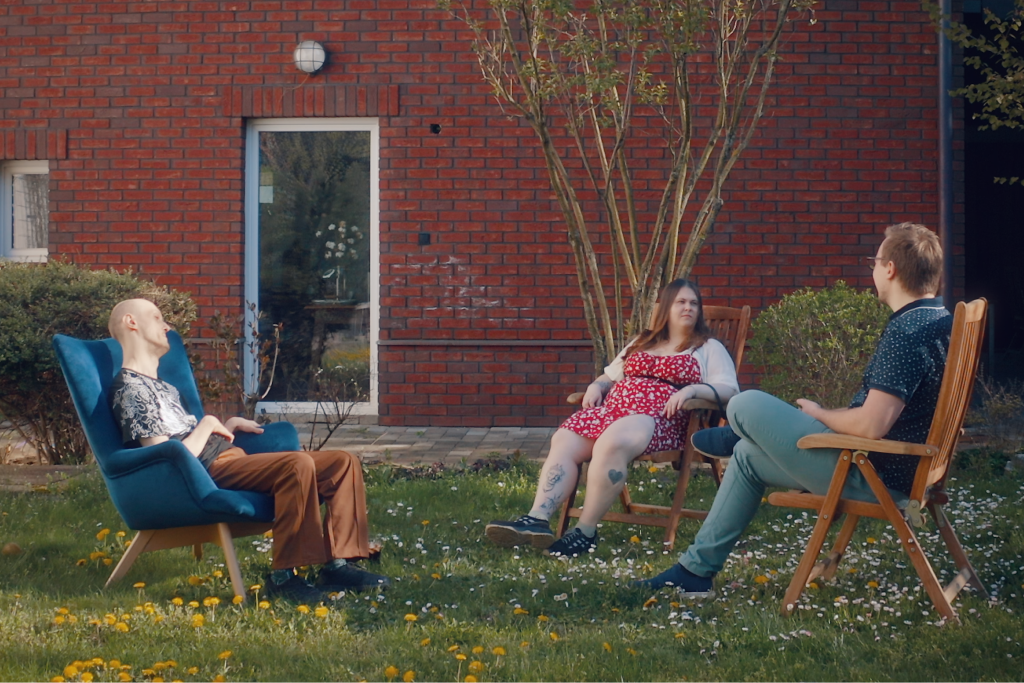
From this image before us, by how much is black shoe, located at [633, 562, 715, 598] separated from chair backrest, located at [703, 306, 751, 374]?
1.71 meters

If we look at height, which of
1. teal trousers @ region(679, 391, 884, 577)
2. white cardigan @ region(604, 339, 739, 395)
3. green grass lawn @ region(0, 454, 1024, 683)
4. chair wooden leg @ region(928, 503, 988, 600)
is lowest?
green grass lawn @ region(0, 454, 1024, 683)

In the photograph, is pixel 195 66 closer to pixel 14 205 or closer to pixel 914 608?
pixel 14 205

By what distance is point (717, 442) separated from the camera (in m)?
4.39

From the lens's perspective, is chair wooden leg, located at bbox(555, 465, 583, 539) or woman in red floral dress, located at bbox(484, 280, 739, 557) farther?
chair wooden leg, located at bbox(555, 465, 583, 539)

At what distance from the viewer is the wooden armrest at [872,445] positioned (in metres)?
3.55

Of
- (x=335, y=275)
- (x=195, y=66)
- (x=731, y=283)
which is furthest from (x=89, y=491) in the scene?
(x=731, y=283)

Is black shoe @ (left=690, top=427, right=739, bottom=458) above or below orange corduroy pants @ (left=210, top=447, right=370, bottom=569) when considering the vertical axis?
above

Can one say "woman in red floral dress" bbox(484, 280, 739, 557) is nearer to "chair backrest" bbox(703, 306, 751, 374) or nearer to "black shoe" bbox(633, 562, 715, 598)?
"chair backrest" bbox(703, 306, 751, 374)

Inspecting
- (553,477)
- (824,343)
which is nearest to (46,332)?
(553,477)

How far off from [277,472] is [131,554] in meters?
0.65

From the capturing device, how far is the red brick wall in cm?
862

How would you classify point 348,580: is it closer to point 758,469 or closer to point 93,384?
point 93,384

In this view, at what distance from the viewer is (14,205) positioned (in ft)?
31.0

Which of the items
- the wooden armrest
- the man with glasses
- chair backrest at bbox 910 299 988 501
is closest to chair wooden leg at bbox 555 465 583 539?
the man with glasses
